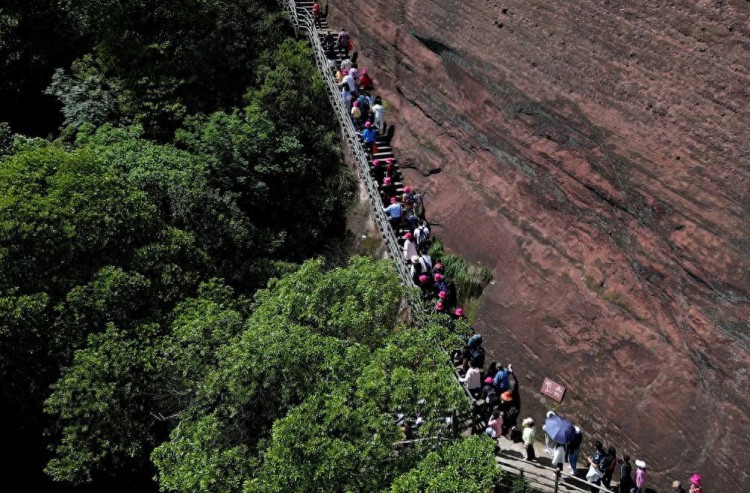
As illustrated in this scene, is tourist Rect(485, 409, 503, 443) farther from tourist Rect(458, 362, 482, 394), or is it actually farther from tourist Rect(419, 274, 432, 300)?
tourist Rect(419, 274, 432, 300)

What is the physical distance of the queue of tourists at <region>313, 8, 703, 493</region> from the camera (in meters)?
18.4

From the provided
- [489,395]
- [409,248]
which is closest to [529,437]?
[489,395]

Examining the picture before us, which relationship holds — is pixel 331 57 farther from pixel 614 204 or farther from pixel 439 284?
pixel 614 204

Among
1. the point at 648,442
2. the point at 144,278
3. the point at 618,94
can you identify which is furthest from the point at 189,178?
the point at 648,442

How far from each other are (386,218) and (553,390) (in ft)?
22.9

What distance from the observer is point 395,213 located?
24.4 metres

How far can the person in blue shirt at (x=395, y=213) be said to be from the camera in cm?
2431

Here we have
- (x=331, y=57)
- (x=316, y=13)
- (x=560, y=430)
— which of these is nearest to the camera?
(x=560, y=430)

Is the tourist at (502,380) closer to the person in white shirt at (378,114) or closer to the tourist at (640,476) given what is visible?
the tourist at (640,476)

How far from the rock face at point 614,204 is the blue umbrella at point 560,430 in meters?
1.65

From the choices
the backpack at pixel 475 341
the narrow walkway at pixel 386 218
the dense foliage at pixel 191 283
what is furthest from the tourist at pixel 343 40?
the backpack at pixel 475 341

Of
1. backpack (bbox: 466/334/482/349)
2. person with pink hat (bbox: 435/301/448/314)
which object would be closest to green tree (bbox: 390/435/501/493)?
backpack (bbox: 466/334/482/349)

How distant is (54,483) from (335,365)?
40.7 feet

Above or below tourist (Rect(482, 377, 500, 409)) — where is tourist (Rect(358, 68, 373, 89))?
above
